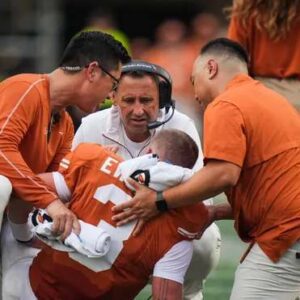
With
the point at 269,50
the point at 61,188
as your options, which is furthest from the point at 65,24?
the point at 61,188

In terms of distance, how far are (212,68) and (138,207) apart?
766mm

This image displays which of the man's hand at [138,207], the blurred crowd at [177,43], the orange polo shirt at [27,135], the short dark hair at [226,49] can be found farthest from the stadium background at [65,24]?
the man's hand at [138,207]

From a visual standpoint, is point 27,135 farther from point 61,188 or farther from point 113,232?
point 113,232

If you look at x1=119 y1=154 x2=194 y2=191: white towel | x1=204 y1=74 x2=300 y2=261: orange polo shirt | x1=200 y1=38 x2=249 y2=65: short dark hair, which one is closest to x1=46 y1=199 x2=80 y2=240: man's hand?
x1=119 y1=154 x2=194 y2=191: white towel

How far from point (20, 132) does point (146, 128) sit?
0.93 meters

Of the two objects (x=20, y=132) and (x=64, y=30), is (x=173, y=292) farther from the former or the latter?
(x=64, y=30)

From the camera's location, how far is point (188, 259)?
612 cm

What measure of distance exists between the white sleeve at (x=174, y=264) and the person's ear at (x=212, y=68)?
0.80 metres

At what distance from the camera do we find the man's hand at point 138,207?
602cm

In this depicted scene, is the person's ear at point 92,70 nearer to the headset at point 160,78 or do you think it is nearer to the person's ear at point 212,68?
the headset at point 160,78

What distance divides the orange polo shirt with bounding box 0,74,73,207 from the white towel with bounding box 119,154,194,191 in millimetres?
394

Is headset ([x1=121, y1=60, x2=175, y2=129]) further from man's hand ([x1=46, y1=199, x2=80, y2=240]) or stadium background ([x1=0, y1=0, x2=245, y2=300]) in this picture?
stadium background ([x1=0, y1=0, x2=245, y2=300])

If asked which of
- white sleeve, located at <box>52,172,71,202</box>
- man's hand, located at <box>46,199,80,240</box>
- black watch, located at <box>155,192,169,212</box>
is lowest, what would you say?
man's hand, located at <box>46,199,80,240</box>

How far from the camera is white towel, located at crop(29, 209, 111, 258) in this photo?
5.99 meters
